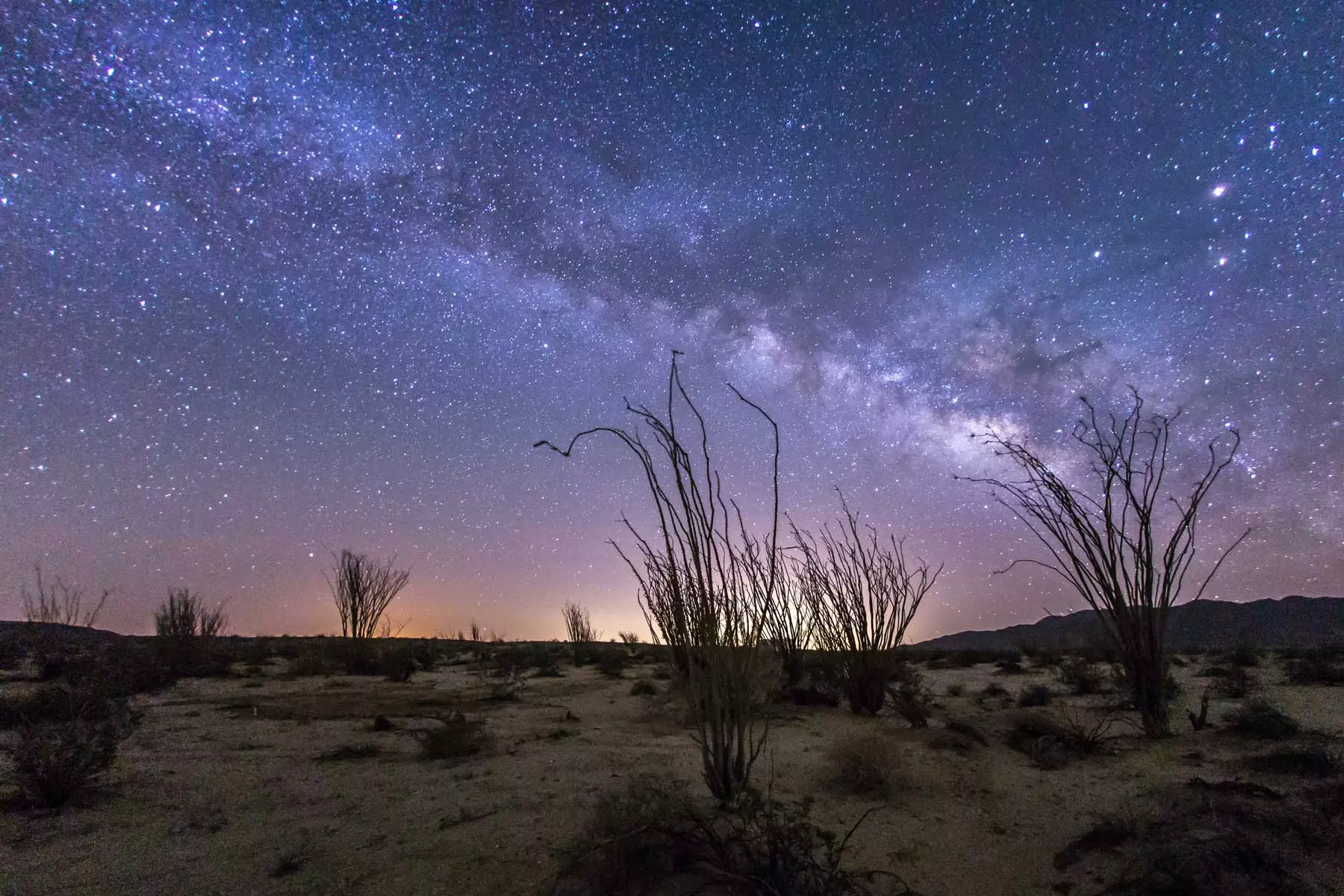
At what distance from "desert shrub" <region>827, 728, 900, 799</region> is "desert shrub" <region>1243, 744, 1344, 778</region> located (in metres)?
2.52

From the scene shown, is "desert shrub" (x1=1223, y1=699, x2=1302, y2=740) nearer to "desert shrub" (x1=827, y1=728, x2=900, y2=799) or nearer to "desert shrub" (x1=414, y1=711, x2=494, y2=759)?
"desert shrub" (x1=827, y1=728, x2=900, y2=799)

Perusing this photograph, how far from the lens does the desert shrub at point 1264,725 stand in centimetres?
536

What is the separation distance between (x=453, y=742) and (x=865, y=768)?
362cm

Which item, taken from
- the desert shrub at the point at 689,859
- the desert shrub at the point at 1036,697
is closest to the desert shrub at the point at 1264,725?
the desert shrub at the point at 1036,697

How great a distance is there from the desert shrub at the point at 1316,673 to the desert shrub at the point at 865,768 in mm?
9082

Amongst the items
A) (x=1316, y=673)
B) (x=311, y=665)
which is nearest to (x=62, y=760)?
(x=311, y=665)

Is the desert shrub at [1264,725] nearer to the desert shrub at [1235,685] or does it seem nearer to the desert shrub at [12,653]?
the desert shrub at [1235,685]

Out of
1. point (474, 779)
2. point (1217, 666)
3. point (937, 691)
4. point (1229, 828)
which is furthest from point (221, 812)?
point (1217, 666)

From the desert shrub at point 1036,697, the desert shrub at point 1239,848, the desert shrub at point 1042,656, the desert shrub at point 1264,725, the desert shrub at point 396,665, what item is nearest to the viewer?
the desert shrub at point 1239,848

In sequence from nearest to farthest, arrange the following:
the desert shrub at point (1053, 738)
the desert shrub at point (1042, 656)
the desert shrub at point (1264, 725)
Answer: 1. the desert shrub at point (1264, 725)
2. the desert shrub at point (1053, 738)
3. the desert shrub at point (1042, 656)

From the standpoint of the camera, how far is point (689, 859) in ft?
9.78

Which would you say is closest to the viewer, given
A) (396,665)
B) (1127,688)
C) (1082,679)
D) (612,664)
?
(1127,688)

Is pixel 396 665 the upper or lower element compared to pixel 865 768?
lower

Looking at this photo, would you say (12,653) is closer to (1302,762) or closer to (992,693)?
(992,693)
